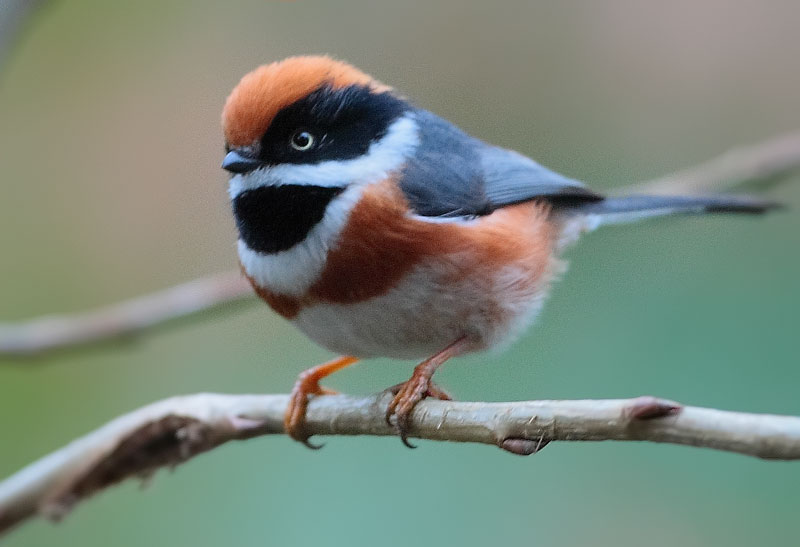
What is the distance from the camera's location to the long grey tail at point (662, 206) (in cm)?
257

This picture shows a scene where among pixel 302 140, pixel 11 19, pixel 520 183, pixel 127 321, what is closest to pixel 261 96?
pixel 302 140

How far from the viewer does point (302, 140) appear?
212cm

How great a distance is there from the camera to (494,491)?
3066 mm

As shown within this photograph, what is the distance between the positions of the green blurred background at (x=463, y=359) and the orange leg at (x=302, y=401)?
644 mm

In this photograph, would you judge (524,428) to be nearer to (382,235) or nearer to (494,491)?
(382,235)

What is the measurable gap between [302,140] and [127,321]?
1040 millimetres

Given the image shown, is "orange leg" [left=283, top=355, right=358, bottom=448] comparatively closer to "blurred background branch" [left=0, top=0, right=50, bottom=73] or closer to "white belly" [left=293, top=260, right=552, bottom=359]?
"white belly" [left=293, top=260, right=552, bottom=359]

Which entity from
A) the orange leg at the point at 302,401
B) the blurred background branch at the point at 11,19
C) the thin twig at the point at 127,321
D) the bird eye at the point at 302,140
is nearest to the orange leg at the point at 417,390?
the orange leg at the point at 302,401

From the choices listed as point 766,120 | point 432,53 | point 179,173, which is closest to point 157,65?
point 179,173

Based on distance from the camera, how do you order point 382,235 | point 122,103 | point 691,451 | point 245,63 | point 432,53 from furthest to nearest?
1. point 122,103
2. point 432,53
3. point 245,63
4. point 691,451
5. point 382,235

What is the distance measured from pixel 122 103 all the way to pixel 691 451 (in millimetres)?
3437

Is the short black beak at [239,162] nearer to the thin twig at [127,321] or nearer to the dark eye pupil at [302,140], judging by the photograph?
the dark eye pupil at [302,140]

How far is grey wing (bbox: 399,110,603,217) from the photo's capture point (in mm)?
2277

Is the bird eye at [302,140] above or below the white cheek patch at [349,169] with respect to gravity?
above
